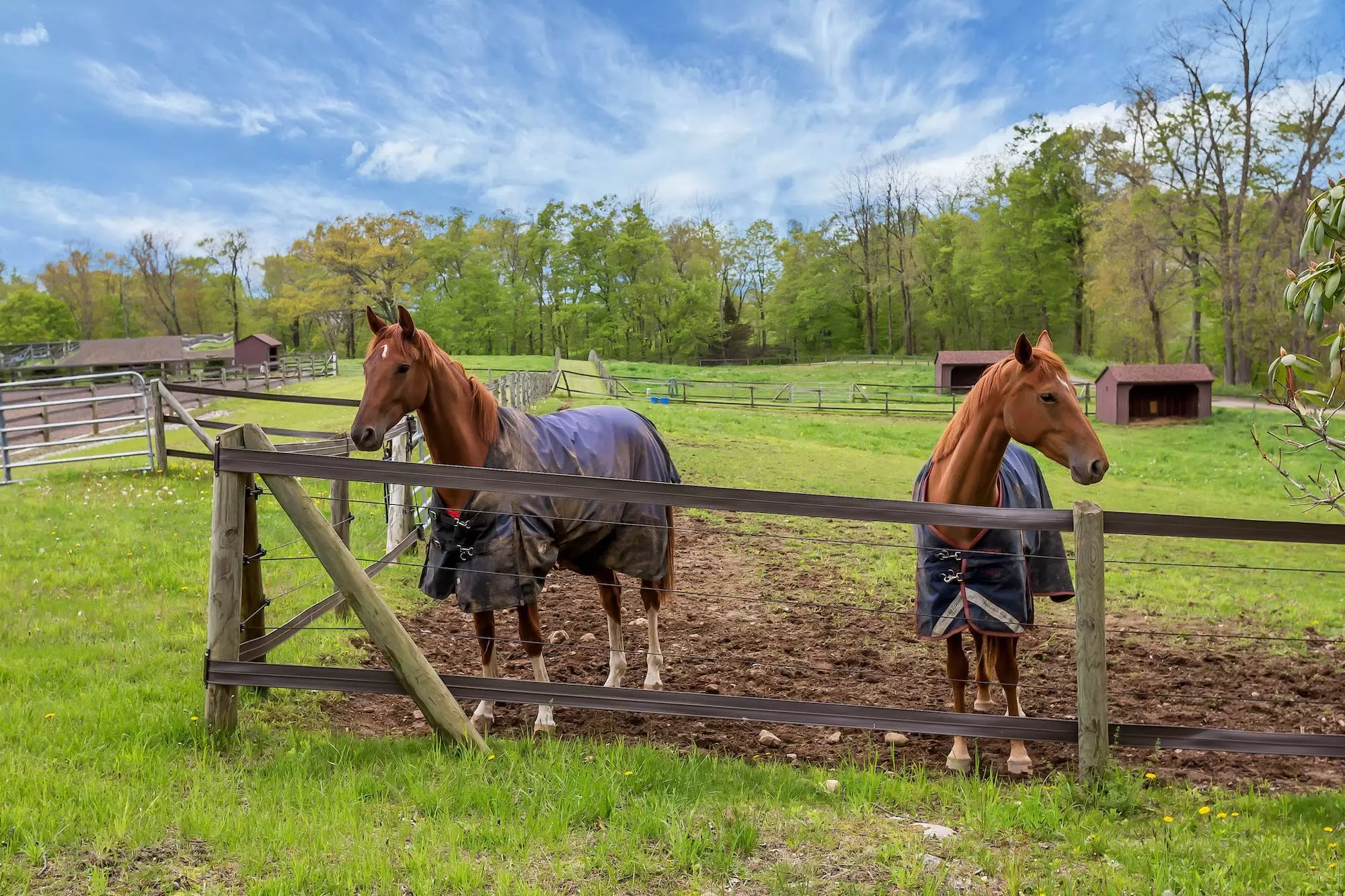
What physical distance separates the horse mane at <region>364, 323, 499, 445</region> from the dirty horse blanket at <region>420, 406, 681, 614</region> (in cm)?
9

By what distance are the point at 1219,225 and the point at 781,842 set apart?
4019 cm

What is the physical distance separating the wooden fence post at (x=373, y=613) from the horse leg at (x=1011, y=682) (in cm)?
266

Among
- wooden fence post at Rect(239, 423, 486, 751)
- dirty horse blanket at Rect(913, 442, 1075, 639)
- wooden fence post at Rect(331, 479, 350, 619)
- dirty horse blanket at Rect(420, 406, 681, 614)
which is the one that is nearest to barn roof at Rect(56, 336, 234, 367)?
wooden fence post at Rect(331, 479, 350, 619)

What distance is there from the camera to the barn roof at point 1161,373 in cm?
2688

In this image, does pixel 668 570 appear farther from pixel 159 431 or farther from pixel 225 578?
pixel 159 431

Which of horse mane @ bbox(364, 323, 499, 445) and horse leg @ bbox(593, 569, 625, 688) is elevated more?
horse mane @ bbox(364, 323, 499, 445)

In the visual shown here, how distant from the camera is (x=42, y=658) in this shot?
483 cm

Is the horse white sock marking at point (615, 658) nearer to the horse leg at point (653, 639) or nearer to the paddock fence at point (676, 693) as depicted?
the horse leg at point (653, 639)

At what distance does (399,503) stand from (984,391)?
5365 millimetres

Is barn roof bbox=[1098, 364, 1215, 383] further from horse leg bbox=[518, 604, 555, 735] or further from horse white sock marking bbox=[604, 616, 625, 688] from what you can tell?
horse leg bbox=[518, 604, 555, 735]

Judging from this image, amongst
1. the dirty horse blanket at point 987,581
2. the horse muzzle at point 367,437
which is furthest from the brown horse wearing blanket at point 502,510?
the dirty horse blanket at point 987,581

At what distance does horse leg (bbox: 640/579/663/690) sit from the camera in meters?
5.31

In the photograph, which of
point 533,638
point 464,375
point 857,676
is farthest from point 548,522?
point 857,676

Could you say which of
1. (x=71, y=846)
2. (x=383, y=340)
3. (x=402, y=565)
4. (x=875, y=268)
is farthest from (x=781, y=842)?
(x=875, y=268)
